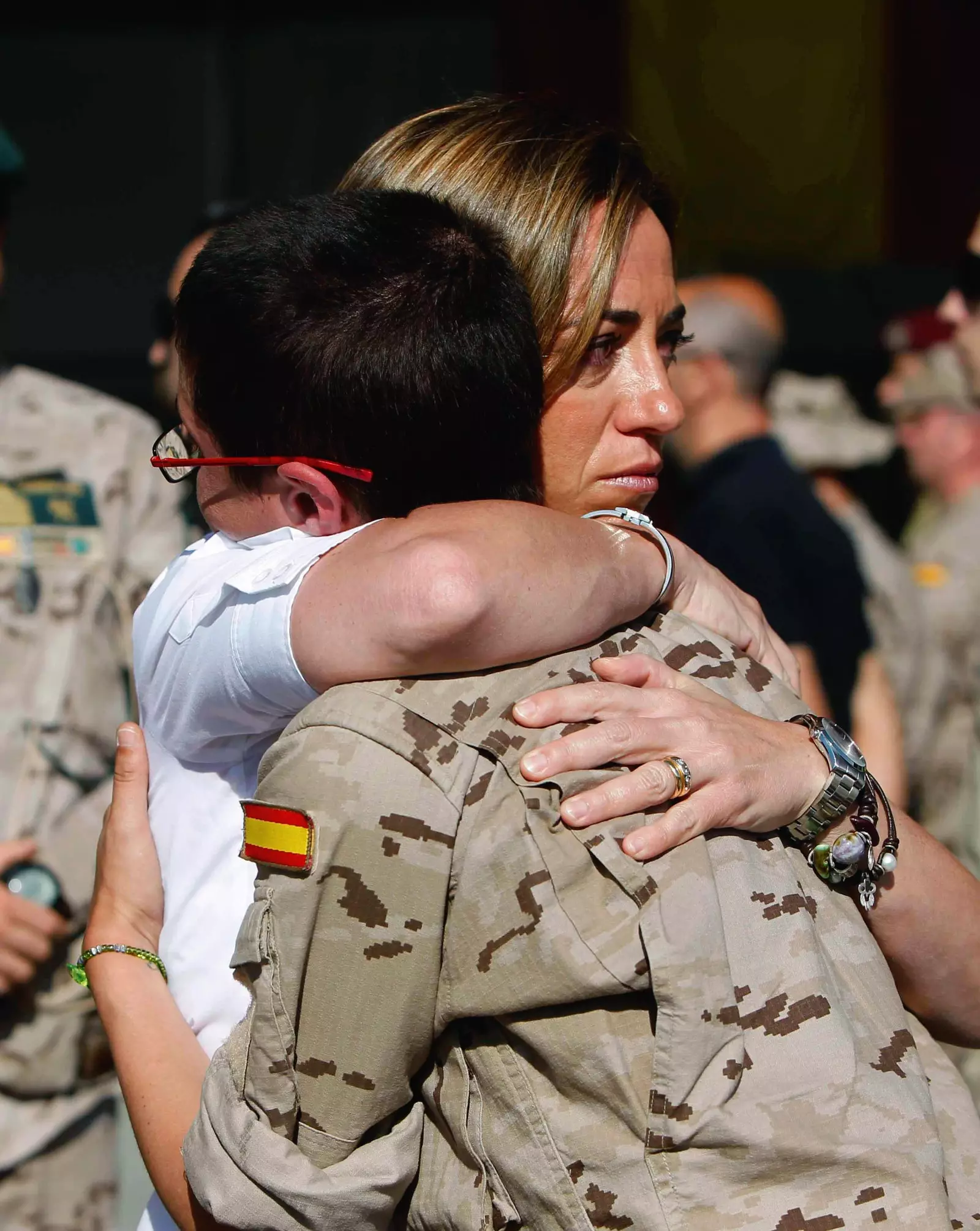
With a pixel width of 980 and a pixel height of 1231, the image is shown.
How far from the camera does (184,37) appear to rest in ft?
16.7

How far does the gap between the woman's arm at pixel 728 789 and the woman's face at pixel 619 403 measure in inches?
12.1

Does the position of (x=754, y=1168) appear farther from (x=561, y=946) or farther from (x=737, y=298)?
(x=737, y=298)

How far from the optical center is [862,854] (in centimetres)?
131

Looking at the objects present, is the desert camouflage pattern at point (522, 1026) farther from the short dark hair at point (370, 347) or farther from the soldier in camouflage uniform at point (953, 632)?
the soldier in camouflage uniform at point (953, 632)

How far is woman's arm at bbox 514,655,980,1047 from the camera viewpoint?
1.21m

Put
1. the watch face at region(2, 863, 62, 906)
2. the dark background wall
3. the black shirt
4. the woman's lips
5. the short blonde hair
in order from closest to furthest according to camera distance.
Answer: the short blonde hair, the woman's lips, the watch face at region(2, 863, 62, 906), the black shirt, the dark background wall

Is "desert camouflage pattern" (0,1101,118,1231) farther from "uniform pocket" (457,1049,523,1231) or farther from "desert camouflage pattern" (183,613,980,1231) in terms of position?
"uniform pocket" (457,1049,523,1231)

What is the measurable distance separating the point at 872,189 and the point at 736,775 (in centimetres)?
482

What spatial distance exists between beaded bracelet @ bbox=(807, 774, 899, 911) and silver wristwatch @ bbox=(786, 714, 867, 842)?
0.07ft

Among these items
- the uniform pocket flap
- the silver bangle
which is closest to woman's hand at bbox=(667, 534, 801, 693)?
the silver bangle

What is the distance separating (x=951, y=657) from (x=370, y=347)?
335cm

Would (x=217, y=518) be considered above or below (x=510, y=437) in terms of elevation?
below

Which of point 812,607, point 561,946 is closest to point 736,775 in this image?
point 561,946

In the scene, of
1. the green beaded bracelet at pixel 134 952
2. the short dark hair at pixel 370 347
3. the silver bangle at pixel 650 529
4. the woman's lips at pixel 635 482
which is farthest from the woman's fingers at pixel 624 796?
the green beaded bracelet at pixel 134 952
